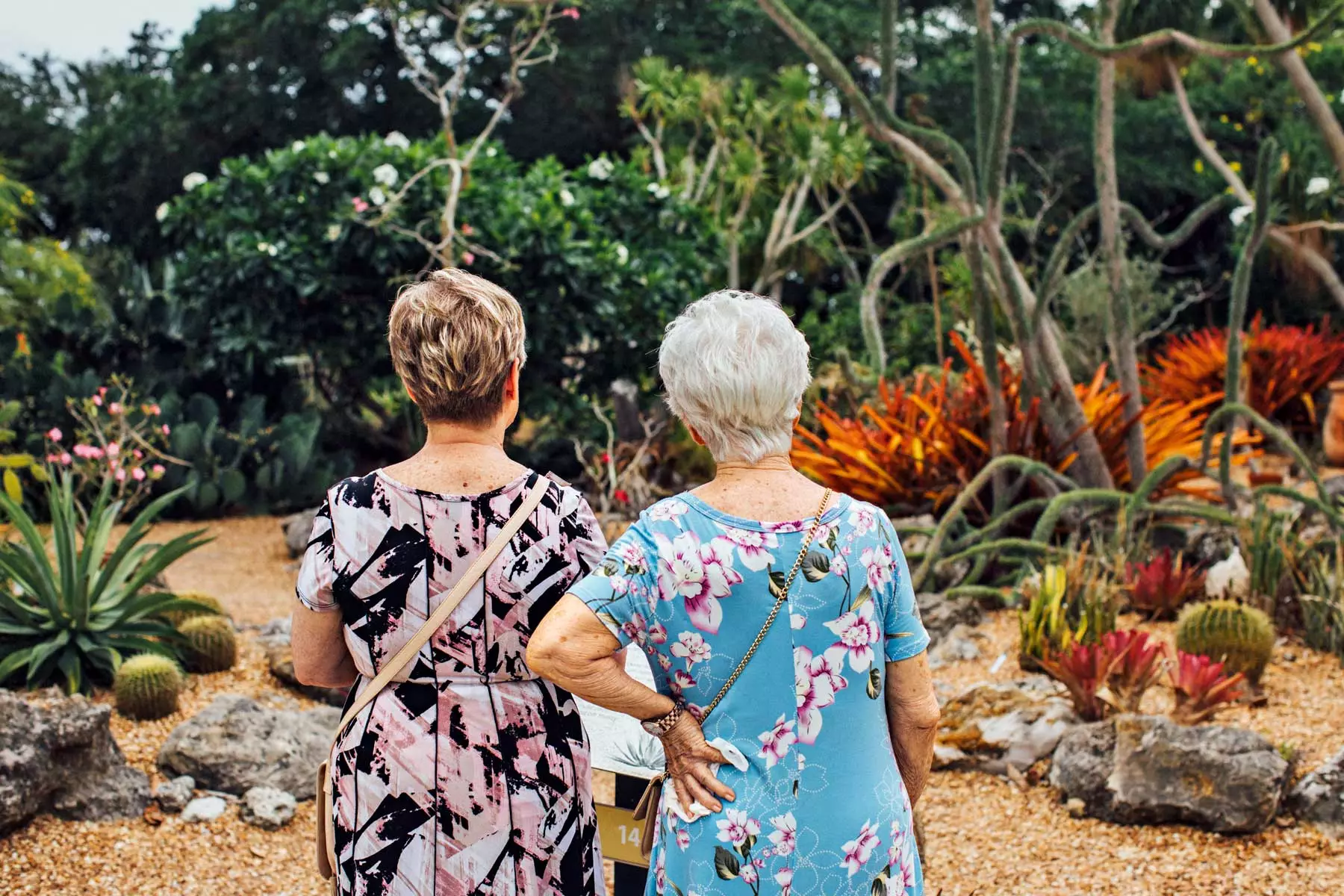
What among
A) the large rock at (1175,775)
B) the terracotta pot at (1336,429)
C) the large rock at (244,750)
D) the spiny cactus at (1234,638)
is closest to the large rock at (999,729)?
the large rock at (1175,775)

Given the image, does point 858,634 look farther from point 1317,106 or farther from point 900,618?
→ point 1317,106

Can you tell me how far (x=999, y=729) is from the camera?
148 inches

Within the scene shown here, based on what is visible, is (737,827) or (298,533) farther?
(298,533)

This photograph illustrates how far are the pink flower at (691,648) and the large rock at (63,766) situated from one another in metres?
2.36

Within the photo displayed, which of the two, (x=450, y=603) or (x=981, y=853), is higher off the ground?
(x=450, y=603)

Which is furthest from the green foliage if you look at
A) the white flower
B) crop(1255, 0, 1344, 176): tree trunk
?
crop(1255, 0, 1344, 176): tree trunk

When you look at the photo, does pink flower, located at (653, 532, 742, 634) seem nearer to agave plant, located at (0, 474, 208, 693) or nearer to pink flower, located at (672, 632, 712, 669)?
pink flower, located at (672, 632, 712, 669)

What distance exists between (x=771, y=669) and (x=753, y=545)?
0.16 meters

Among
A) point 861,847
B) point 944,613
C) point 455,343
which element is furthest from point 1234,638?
point 455,343

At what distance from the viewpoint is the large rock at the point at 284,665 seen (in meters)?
4.45

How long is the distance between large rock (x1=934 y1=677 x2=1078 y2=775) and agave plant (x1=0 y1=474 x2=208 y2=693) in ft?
9.27

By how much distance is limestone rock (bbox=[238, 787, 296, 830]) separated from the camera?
3.38m

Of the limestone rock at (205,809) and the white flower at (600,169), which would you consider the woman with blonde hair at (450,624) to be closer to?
the limestone rock at (205,809)

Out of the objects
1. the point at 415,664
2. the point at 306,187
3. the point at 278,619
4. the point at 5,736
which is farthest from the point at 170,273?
the point at 415,664
